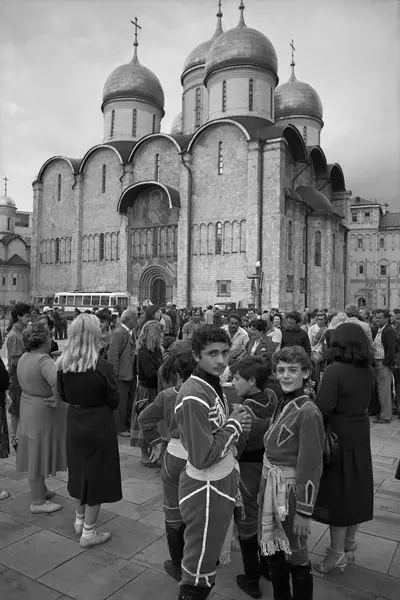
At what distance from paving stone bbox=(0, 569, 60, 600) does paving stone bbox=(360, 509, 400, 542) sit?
2665 millimetres

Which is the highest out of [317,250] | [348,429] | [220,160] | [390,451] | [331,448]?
[220,160]

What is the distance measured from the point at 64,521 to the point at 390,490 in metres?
3.41

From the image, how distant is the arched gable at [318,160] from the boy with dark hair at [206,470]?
32.9 metres

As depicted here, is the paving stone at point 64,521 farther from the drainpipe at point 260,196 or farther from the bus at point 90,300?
the bus at point 90,300

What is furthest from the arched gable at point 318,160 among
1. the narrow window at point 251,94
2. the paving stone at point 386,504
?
the paving stone at point 386,504

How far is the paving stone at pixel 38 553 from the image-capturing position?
3441mm

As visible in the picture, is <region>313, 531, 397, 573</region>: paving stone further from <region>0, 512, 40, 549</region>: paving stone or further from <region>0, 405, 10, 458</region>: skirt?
<region>0, 405, 10, 458</region>: skirt

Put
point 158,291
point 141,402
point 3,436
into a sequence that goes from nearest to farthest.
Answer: point 3,436 < point 141,402 < point 158,291

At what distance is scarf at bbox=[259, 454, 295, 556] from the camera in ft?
9.22

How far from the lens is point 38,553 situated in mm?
3648

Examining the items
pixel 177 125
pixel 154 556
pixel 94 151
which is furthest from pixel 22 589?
pixel 177 125

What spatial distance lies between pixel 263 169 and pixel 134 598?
26.2 metres

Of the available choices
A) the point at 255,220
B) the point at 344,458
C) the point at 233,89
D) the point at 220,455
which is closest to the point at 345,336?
the point at 344,458

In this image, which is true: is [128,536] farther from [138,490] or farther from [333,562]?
[333,562]
